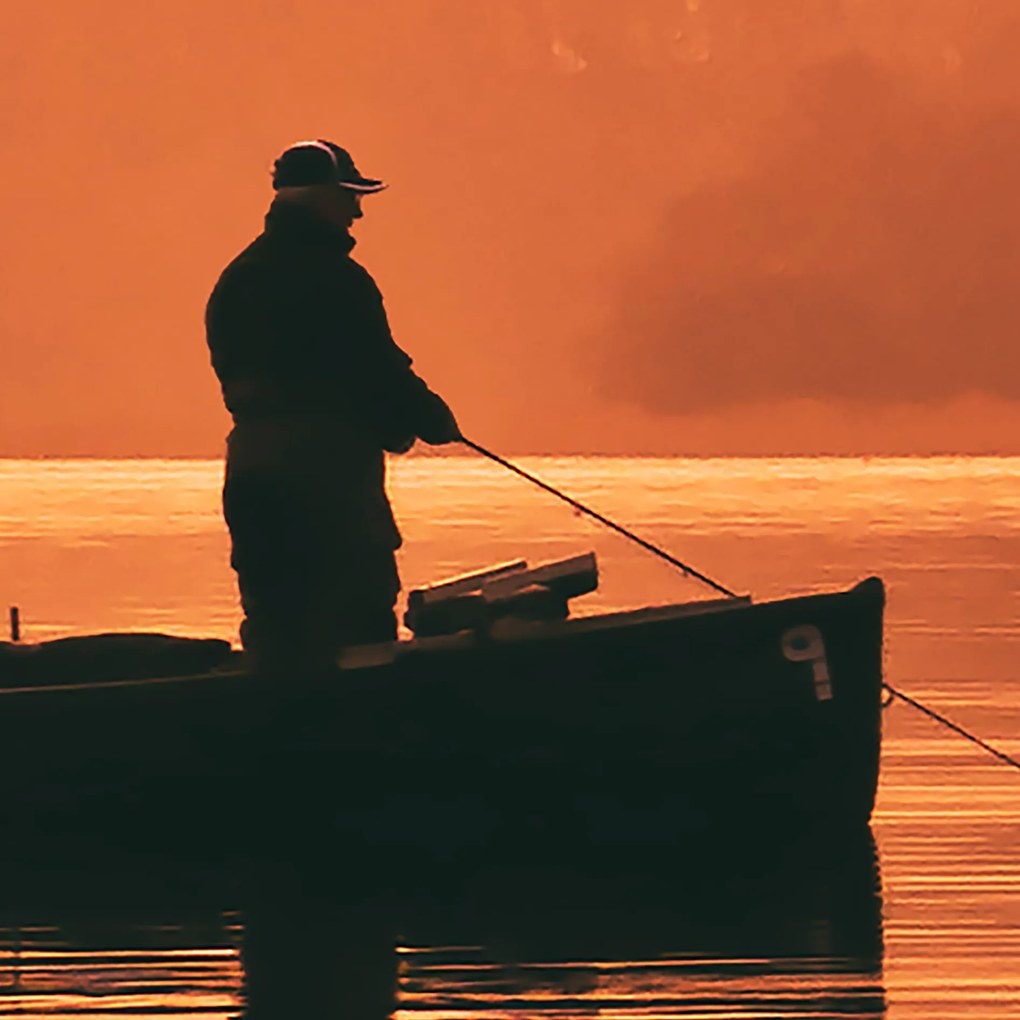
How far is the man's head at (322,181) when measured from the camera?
1077cm

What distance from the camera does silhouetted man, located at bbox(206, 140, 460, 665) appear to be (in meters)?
10.8

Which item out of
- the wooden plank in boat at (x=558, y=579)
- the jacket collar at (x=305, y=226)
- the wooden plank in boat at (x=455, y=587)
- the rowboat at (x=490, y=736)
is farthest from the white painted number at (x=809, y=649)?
the jacket collar at (x=305, y=226)

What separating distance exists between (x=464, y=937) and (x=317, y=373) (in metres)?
2.19

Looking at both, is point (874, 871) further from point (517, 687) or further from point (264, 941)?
point (264, 941)

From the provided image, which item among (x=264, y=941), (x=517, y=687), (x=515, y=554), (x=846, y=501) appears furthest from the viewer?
(x=846, y=501)

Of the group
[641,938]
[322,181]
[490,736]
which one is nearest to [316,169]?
[322,181]

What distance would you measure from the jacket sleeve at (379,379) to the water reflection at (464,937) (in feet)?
4.94

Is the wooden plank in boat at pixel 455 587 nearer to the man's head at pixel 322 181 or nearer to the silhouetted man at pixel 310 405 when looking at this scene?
the silhouetted man at pixel 310 405

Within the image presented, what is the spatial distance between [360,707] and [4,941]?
5.07ft

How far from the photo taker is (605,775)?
1085cm

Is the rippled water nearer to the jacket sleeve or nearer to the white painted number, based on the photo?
the white painted number

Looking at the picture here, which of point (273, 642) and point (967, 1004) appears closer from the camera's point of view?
point (967, 1004)

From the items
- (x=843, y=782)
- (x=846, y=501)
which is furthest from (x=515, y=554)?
(x=846, y=501)

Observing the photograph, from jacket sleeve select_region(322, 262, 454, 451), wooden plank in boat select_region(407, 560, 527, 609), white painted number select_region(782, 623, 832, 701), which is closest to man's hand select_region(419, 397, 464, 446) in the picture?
jacket sleeve select_region(322, 262, 454, 451)
